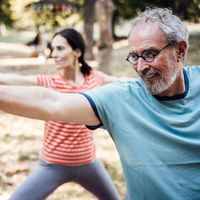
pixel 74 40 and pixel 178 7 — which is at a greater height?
pixel 74 40

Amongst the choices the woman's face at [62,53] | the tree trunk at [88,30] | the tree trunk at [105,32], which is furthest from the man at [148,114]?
the tree trunk at [88,30]

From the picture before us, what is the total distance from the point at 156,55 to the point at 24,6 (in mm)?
30690

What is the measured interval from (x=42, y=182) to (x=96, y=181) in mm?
431

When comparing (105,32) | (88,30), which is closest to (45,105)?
(105,32)

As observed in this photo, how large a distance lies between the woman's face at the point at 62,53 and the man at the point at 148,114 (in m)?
1.73

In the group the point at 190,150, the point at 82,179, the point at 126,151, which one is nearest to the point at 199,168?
the point at 190,150

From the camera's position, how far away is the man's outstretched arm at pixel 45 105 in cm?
208

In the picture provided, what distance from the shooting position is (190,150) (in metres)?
2.26

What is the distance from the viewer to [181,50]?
242cm

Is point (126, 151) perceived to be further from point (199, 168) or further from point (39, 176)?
point (39, 176)

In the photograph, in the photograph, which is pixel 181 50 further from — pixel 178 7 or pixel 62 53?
pixel 178 7

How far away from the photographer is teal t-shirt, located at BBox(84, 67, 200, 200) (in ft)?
7.19

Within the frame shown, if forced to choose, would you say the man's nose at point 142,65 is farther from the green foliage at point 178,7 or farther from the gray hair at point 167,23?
the green foliage at point 178,7

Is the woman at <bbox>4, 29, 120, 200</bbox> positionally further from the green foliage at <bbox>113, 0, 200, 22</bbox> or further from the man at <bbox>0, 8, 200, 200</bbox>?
Result: the green foliage at <bbox>113, 0, 200, 22</bbox>
